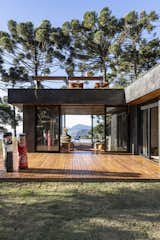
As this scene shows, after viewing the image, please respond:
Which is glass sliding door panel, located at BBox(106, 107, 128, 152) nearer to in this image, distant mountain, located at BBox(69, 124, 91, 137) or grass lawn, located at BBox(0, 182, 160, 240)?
grass lawn, located at BBox(0, 182, 160, 240)

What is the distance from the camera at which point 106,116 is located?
14.2 m

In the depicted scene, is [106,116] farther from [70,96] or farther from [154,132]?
[154,132]

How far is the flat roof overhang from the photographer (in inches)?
526

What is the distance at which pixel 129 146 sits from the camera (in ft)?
45.8

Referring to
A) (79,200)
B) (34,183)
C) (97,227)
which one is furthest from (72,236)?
(34,183)

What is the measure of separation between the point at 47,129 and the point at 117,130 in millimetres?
3040

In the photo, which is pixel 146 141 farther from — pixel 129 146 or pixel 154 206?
pixel 154 206

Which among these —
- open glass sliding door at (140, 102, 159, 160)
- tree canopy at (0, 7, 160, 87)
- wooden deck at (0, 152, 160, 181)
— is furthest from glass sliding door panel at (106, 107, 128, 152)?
tree canopy at (0, 7, 160, 87)

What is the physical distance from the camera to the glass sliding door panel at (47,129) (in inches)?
550

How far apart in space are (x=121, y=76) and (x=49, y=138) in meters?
11.4

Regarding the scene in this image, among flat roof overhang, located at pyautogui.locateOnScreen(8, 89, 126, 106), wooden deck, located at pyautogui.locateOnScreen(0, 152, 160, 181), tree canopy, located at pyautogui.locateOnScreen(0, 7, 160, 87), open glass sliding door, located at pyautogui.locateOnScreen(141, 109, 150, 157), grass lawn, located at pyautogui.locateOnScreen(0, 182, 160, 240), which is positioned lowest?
grass lawn, located at pyautogui.locateOnScreen(0, 182, 160, 240)

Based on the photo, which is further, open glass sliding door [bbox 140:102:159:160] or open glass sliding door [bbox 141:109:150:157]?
open glass sliding door [bbox 141:109:150:157]

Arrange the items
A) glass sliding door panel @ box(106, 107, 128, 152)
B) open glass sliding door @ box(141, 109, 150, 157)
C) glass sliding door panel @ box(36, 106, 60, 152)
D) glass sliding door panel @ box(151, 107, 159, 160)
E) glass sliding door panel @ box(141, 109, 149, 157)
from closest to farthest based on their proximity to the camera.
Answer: glass sliding door panel @ box(151, 107, 159, 160), open glass sliding door @ box(141, 109, 150, 157), glass sliding door panel @ box(141, 109, 149, 157), glass sliding door panel @ box(36, 106, 60, 152), glass sliding door panel @ box(106, 107, 128, 152)

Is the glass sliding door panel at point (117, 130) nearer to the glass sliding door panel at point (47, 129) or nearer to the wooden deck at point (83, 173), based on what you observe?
the glass sliding door panel at point (47, 129)
